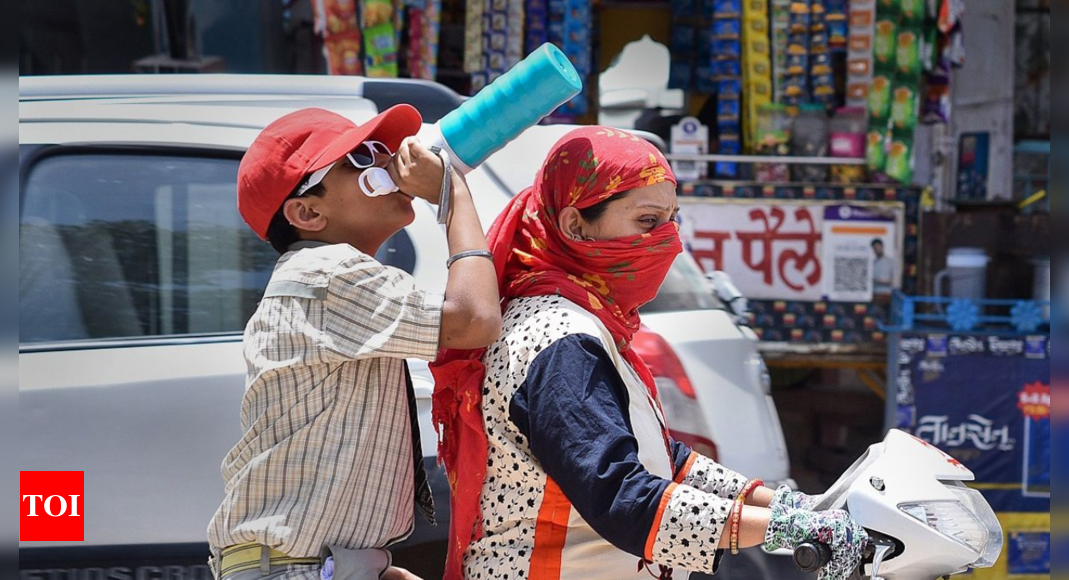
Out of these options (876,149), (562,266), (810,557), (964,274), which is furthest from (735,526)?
(964,274)

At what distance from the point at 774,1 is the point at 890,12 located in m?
0.72

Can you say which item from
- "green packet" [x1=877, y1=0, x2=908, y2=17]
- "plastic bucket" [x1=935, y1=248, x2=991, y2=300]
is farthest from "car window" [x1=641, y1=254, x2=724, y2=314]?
"plastic bucket" [x1=935, y1=248, x2=991, y2=300]

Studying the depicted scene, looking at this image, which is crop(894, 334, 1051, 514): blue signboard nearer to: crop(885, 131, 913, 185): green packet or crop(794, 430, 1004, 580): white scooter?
crop(885, 131, 913, 185): green packet

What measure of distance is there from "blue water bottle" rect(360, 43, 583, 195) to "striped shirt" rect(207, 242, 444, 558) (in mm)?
205

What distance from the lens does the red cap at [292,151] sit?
1.75m

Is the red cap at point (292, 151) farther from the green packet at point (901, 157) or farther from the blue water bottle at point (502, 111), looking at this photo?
the green packet at point (901, 157)

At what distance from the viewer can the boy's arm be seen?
1632mm

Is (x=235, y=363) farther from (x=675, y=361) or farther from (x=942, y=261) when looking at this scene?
(x=942, y=261)

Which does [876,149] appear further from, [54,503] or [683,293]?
[54,503]

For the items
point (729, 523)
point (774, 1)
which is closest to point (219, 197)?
point (729, 523)

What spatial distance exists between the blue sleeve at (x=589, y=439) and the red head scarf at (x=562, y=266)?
126 mm

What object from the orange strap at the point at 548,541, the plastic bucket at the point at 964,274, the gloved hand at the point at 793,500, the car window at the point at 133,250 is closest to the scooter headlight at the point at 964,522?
the gloved hand at the point at 793,500

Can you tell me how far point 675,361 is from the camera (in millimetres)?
2949

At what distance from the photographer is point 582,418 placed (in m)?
1.53
